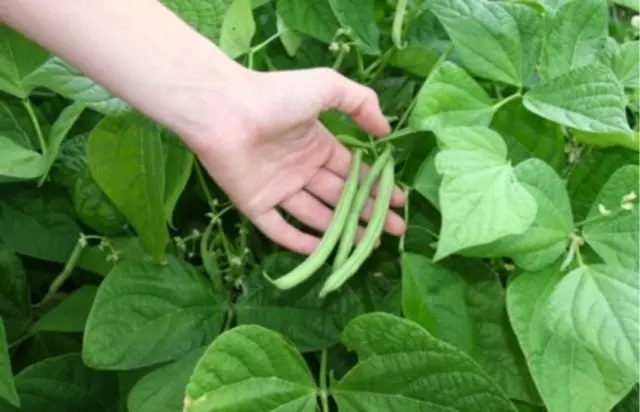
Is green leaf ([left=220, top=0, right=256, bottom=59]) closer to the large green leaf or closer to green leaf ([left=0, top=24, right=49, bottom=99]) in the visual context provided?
green leaf ([left=0, top=24, right=49, bottom=99])

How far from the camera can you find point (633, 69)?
0.65 metres

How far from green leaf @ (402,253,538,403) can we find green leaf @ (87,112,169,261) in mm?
215

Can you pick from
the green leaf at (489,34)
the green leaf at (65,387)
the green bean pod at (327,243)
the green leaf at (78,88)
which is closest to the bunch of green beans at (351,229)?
the green bean pod at (327,243)

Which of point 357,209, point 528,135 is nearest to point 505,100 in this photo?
point 528,135

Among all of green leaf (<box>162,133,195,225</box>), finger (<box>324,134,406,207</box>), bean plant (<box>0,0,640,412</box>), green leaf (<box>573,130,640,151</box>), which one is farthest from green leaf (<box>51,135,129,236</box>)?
green leaf (<box>573,130,640,151</box>)

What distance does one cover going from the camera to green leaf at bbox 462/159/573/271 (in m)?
0.59

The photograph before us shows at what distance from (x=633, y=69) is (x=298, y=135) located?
27cm

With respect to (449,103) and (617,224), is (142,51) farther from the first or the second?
(617,224)

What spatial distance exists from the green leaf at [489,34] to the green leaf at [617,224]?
0.38 feet

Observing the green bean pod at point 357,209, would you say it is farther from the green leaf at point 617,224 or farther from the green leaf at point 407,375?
the green leaf at point 617,224

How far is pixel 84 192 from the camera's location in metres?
0.82

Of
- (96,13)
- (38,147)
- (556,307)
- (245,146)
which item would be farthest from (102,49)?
(556,307)

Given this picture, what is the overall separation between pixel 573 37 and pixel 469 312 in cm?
23

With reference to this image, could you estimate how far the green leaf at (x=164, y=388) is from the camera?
2.26 ft
